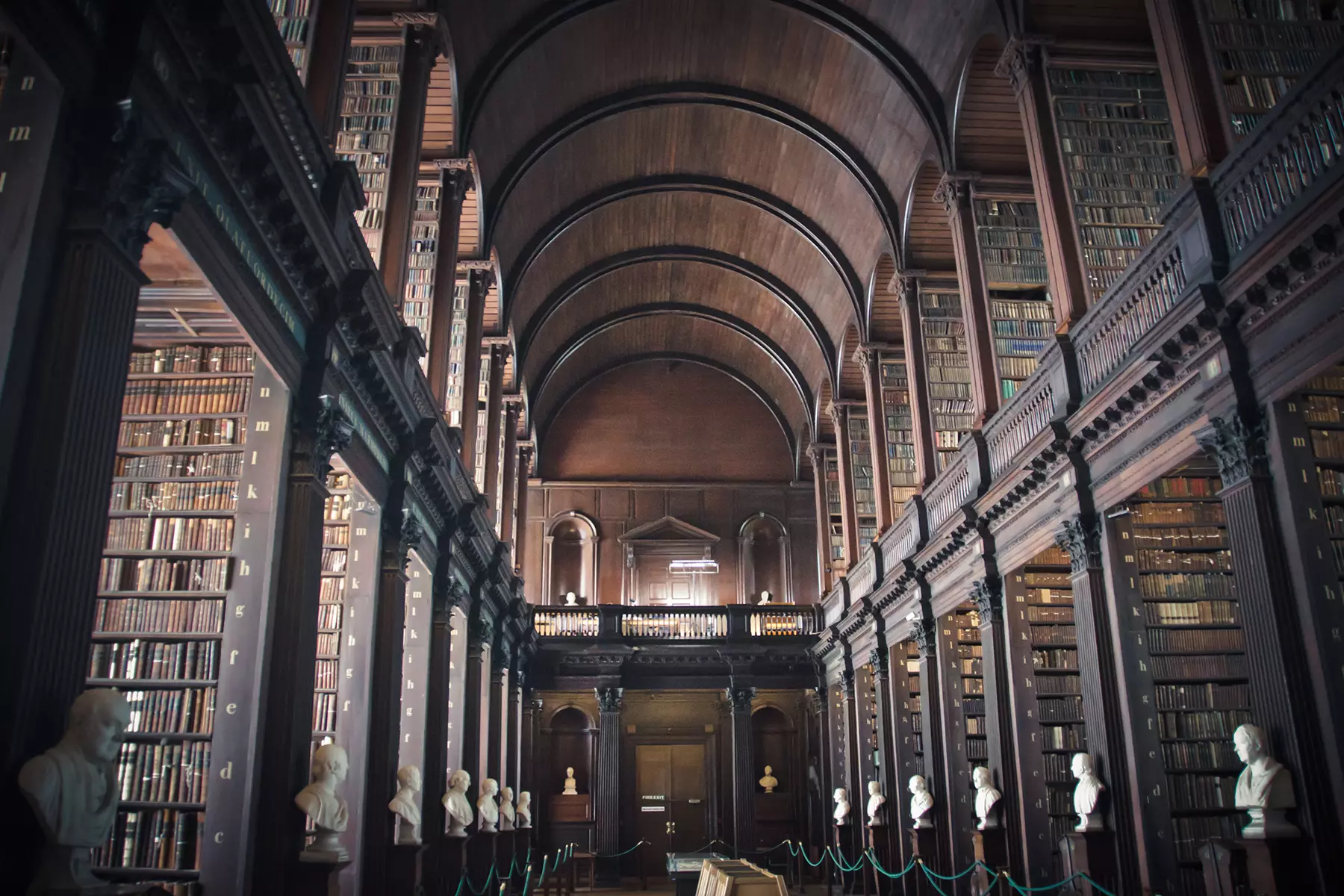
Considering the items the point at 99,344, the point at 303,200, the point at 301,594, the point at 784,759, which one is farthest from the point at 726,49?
the point at 784,759

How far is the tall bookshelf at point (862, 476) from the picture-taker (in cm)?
1589

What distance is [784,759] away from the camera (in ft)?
59.6

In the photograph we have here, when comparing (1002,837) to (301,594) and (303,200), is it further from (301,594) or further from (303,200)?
(303,200)

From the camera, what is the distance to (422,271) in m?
9.29

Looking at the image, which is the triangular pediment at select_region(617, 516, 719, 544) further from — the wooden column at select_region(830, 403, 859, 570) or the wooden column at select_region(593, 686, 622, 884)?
the wooden column at select_region(830, 403, 859, 570)

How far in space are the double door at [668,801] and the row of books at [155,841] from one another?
1322 centimetres

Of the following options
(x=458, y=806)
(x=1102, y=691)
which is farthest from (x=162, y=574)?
(x=1102, y=691)

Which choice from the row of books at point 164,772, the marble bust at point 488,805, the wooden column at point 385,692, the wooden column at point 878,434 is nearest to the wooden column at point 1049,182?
the wooden column at point 385,692

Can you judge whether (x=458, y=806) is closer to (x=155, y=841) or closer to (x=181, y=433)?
(x=155, y=841)

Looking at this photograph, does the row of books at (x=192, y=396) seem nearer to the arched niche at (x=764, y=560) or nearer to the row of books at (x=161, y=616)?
the row of books at (x=161, y=616)

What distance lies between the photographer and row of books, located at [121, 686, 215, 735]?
16.5ft

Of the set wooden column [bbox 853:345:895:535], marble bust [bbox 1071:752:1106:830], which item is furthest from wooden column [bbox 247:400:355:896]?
wooden column [bbox 853:345:895:535]

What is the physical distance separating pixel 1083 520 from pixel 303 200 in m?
5.57

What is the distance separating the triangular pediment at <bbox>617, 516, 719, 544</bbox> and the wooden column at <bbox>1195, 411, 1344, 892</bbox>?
14.5 metres
